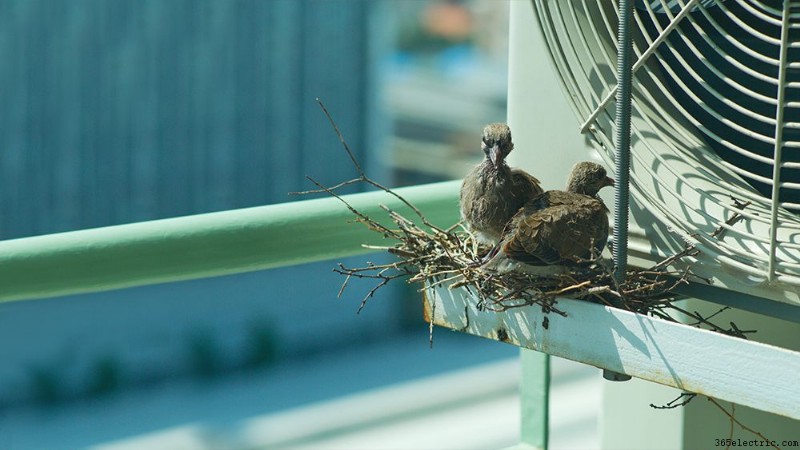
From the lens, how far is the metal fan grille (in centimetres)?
164

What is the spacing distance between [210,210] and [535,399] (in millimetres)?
Result: 5768

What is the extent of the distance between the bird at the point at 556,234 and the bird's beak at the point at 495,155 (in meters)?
0.13

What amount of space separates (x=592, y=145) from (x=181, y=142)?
5991 millimetres

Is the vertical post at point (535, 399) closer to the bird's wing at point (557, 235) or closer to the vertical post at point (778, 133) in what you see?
the bird's wing at point (557, 235)

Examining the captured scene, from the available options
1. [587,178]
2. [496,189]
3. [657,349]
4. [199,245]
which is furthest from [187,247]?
[657,349]

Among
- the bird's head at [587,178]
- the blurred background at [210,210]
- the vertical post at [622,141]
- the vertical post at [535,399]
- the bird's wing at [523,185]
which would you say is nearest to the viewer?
the vertical post at [622,141]

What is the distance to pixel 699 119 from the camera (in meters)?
2.00

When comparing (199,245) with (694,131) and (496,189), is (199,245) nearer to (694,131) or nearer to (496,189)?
(496,189)

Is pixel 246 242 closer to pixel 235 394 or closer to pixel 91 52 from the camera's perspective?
pixel 91 52

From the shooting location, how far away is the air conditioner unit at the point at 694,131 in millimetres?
1635

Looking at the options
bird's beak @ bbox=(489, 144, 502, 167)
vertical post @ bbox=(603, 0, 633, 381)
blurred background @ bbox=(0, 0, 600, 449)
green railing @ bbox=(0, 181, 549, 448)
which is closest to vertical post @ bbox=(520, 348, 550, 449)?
green railing @ bbox=(0, 181, 549, 448)

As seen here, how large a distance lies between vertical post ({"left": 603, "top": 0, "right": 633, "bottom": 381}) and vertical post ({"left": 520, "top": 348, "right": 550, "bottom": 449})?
658mm

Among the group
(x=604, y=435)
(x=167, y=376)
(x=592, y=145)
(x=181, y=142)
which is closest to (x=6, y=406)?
(x=167, y=376)

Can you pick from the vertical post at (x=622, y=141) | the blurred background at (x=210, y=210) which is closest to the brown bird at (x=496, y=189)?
the vertical post at (x=622, y=141)
